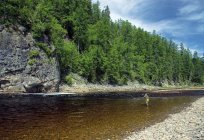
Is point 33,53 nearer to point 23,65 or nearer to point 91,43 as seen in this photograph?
point 23,65

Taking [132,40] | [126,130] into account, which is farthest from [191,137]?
[132,40]

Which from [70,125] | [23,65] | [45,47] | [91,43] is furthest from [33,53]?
[70,125]

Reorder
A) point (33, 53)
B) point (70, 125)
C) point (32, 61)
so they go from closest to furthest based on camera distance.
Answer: point (70, 125) < point (32, 61) < point (33, 53)

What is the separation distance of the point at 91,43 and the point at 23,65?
158ft

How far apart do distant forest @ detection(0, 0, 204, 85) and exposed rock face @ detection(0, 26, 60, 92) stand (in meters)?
2.63

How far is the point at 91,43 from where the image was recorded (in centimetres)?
12325

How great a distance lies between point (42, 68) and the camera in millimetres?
81500

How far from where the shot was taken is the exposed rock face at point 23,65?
75.0 meters

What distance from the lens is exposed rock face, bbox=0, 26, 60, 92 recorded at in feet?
246

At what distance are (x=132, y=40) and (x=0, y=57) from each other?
321ft

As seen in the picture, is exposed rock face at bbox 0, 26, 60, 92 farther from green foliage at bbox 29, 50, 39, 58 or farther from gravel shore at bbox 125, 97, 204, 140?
gravel shore at bbox 125, 97, 204, 140

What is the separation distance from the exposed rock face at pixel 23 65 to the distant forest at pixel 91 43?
2.63 m

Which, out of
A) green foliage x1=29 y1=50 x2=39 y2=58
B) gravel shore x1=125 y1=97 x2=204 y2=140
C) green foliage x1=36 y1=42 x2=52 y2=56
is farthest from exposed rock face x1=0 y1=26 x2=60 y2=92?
gravel shore x1=125 y1=97 x2=204 y2=140

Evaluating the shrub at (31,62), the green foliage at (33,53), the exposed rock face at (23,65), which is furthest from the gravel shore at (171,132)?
the green foliage at (33,53)
